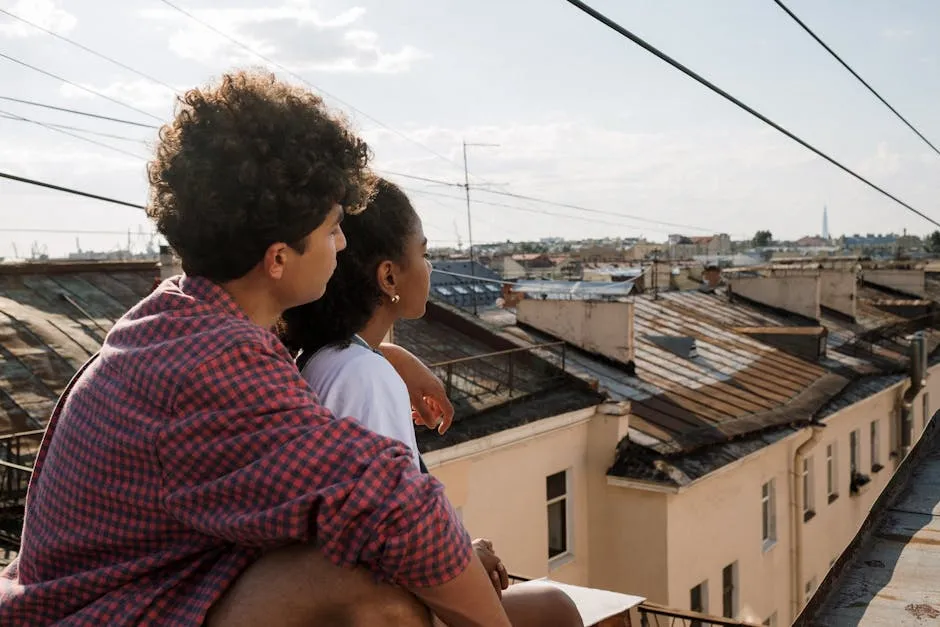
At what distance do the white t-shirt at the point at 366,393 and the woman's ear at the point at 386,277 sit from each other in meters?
0.28

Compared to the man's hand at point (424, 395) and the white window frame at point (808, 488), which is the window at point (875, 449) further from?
the man's hand at point (424, 395)

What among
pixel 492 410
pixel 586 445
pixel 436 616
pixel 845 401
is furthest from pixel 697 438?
pixel 436 616

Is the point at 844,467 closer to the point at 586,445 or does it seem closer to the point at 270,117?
the point at 586,445

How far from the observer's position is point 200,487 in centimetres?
120

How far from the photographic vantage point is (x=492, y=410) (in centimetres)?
936

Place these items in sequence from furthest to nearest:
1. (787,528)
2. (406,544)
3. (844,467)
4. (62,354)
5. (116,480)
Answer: (844,467)
(787,528)
(62,354)
(116,480)
(406,544)

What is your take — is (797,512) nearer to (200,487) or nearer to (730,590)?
(730,590)

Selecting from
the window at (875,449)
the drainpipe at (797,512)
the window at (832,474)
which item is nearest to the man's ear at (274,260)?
the drainpipe at (797,512)

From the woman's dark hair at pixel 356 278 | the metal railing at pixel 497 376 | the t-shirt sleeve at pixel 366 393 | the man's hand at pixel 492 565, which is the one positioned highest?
the woman's dark hair at pixel 356 278

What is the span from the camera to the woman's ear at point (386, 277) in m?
1.92

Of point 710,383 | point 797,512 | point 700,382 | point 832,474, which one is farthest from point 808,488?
point 700,382

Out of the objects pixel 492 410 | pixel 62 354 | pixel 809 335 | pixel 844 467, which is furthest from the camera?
pixel 809 335

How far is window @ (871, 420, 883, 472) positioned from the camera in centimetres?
1734

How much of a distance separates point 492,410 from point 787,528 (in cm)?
611
